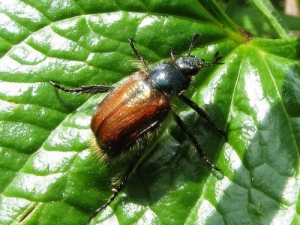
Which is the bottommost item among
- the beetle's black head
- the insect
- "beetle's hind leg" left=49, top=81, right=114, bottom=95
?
the insect

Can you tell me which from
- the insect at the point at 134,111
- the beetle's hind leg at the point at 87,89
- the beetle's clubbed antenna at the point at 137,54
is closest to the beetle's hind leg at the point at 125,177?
the insect at the point at 134,111

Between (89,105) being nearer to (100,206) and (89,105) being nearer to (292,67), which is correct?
(100,206)

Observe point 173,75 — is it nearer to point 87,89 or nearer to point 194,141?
point 194,141

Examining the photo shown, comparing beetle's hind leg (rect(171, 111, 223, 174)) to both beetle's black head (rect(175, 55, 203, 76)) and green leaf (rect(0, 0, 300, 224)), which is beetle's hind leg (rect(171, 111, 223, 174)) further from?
beetle's black head (rect(175, 55, 203, 76))

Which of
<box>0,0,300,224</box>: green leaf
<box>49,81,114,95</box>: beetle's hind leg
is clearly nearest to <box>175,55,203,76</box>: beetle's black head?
<box>0,0,300,224</box>: green leaf

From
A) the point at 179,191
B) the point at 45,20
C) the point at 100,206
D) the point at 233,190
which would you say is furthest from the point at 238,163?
the point at 45,20

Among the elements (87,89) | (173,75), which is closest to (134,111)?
(87,89)
